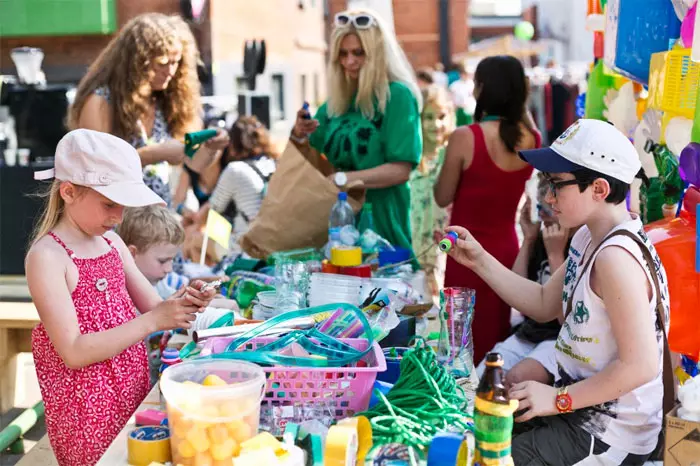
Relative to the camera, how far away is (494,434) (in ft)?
5.29

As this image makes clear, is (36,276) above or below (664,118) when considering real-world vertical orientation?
below

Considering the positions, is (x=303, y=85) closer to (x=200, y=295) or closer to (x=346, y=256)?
(x=346, y=256)

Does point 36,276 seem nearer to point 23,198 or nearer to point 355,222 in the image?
point 355,222

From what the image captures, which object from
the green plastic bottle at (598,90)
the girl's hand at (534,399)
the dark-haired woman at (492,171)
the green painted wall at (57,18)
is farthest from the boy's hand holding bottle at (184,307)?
the green painted wall at (57,18)

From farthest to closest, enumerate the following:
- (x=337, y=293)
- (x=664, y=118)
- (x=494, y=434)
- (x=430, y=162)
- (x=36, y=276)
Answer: (x=430, y=162)
(x=664, y=118)
(x=337, y=293)
(x=36, y=276)
(x=494, y=434)

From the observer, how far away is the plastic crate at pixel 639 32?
309 centimetres

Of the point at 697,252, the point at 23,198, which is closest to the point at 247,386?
the point at 697,252

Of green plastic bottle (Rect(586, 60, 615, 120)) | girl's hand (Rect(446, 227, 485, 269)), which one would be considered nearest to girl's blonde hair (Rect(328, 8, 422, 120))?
green plastic bottle (Rect(586, 60, 615, 120))

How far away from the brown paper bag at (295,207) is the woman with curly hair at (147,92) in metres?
0.41

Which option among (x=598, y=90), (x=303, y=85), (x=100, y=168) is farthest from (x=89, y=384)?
(x=303, y=85)

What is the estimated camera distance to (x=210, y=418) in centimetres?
164

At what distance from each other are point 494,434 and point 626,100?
2.64 meters

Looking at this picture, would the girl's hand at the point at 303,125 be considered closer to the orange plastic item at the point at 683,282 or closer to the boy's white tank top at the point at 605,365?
the orange plastic item at the point at 683,282

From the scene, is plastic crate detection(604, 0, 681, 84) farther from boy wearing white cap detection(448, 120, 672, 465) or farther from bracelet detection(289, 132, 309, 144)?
bracelet detection(289, 132, 309, 144)
